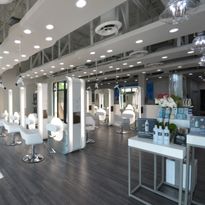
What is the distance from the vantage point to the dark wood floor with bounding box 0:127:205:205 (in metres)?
2.72

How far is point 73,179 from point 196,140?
2.34 meters

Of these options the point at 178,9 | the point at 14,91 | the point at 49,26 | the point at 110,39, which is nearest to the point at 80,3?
the point at 49,26

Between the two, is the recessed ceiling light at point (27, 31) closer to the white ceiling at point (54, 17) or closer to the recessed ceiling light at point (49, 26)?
the white ceiling at point (54, 17)

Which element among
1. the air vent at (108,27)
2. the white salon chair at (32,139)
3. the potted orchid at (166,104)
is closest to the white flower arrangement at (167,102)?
the potted orchid at (166,104)

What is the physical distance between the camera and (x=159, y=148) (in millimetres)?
2393

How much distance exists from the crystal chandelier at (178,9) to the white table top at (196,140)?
1.55 meters

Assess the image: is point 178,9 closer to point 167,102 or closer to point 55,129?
point 167,102

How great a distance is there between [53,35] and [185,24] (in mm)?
2678

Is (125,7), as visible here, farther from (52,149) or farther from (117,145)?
(52,149)

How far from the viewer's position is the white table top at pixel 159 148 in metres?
2.22

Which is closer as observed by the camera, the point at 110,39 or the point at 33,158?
the point at 110,39

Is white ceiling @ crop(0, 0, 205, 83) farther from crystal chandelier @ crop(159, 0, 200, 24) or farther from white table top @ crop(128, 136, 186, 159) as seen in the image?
white table top @ crop(128, 136, 186, 159)

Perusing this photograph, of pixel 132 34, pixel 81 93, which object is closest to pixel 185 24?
pixel 132 34

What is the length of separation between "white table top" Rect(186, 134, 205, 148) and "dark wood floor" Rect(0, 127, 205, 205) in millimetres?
1076
